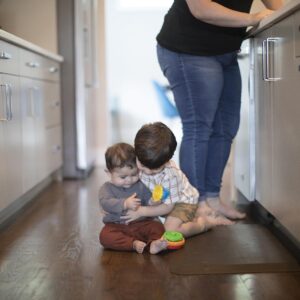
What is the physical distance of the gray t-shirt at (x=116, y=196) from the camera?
1.83 m

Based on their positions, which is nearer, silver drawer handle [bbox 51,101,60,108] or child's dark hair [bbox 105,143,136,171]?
child's dark hair [bbox 105,143,136,171]

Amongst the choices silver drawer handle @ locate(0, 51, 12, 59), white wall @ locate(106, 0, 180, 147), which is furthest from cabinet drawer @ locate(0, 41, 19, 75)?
→ white wall @ locate(106, 0, 180, 147)

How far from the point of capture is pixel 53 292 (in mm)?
1416

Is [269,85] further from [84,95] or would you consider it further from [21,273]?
[84,95]

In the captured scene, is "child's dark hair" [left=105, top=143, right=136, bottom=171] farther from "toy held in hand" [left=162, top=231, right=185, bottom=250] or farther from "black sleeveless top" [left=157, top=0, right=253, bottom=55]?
"black sleeveless top" [left=157, top=0, right=253, bottom=55]

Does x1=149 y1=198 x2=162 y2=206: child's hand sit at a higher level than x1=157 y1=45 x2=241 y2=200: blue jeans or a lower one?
lower

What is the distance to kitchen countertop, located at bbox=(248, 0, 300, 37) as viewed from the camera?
4.95ft

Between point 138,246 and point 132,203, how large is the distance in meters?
0.15

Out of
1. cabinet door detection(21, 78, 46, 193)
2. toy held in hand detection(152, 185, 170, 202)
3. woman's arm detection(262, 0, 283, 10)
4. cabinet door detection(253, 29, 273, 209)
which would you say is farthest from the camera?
cabinet door detection(21, 78, 46, 193)

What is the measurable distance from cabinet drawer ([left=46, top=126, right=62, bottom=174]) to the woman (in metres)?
1.19

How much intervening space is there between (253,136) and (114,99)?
13.0 ft

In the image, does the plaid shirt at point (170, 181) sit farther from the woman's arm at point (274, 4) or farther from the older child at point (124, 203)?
the woman's arm at point (274, 4)

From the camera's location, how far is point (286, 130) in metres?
1.69

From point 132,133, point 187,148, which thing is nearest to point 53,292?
point 187,148
